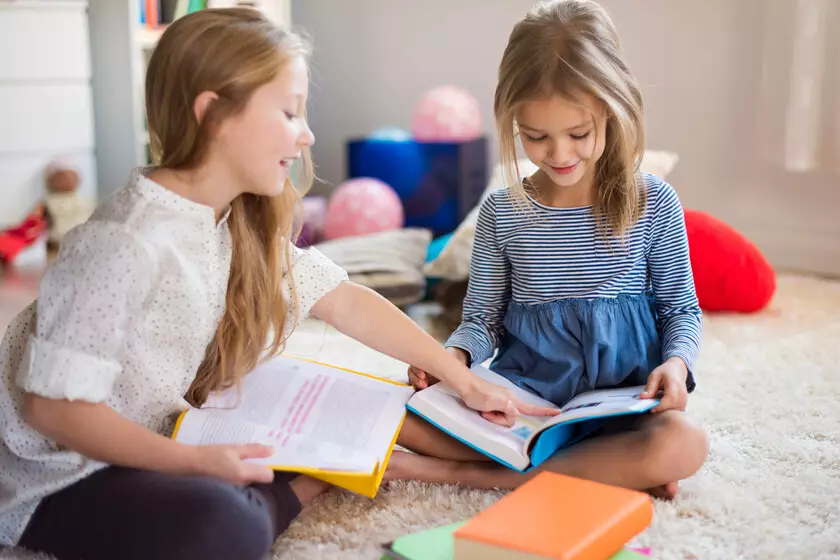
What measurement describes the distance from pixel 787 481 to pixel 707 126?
5.01 ft

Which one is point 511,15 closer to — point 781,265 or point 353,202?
→ point 353,202

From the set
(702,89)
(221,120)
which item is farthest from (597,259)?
(702,89)

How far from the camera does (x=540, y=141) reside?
46.5 inches

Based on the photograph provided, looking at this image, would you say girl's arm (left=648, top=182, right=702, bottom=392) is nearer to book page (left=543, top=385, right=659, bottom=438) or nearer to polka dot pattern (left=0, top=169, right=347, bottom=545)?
book page (left=543, top=385, right=659, bottom=438)

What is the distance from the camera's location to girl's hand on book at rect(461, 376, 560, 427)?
115 centimetres

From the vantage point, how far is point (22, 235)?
2885mm

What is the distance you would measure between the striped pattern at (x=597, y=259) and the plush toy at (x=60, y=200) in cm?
208

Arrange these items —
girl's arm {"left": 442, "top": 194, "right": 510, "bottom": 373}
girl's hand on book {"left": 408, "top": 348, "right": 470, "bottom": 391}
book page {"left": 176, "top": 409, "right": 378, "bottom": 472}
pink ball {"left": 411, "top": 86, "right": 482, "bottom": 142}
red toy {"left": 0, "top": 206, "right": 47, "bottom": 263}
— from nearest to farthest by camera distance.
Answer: book page {"left": 176, "top": 409, "right": 378, "bottom": 472}, girl's hand on book {"left": 408, "top": 348, "right": 470, "bottom": 391}, girl's arm {"left": 442, "top": 194, "right": 510, "bottom": 373}, pink ball {"left": 411, "top": 86, "right": 482, "bottom": 142}, red toy {"left": 0, "top": 206, "right": 47, "bottom": 263}

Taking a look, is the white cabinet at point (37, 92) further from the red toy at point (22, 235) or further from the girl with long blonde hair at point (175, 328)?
the girl with long blonde hair at point (175, 328)

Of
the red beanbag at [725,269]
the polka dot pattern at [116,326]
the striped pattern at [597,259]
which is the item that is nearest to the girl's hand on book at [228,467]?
the polka dot pattern at [116,326]

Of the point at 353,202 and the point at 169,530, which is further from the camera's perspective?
the point at 353,202

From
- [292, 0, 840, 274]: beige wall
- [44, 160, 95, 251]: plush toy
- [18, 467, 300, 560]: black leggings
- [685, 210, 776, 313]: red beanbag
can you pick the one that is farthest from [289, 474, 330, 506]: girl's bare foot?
[44, 160, 95, 251]: plush toy

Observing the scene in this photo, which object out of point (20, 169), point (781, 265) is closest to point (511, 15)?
point (781, 265)

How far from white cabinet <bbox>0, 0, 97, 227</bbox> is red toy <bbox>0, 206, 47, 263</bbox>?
0.25 ft
